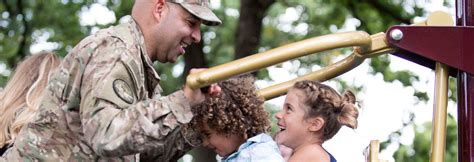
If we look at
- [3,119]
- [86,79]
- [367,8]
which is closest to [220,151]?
[86,79]

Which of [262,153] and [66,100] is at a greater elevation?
[66,100]

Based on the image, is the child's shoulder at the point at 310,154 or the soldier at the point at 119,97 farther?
the child's shoulder at the point at 310,154

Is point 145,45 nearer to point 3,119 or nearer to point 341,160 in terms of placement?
point 341,160

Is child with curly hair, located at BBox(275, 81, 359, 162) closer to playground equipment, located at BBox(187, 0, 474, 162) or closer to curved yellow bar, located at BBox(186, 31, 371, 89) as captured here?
playground equipment, located at BBox(187, 0, 474, 162)

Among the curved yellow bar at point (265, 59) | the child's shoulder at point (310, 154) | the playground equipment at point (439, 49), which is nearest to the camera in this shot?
the curved yellow bar at point (265, 59)

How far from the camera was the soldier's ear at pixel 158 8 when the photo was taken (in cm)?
345

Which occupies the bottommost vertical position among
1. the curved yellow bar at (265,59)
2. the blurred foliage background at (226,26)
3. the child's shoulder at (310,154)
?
the blurred foliage background at (226,26)

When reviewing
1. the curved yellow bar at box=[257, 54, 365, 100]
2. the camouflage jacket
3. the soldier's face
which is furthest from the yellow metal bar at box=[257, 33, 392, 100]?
the soldier's face

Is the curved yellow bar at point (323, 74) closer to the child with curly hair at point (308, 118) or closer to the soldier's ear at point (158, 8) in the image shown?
the child with curly hair at point (308, 118)

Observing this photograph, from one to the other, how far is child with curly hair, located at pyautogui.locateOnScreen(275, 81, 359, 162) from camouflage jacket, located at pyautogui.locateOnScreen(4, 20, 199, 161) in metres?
0.32

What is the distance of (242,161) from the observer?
3.57m

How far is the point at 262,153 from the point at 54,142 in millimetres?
659

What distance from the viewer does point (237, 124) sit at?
3658mm

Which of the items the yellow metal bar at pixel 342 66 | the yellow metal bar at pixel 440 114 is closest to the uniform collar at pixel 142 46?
the yellow metal bar at pixel 342 66
